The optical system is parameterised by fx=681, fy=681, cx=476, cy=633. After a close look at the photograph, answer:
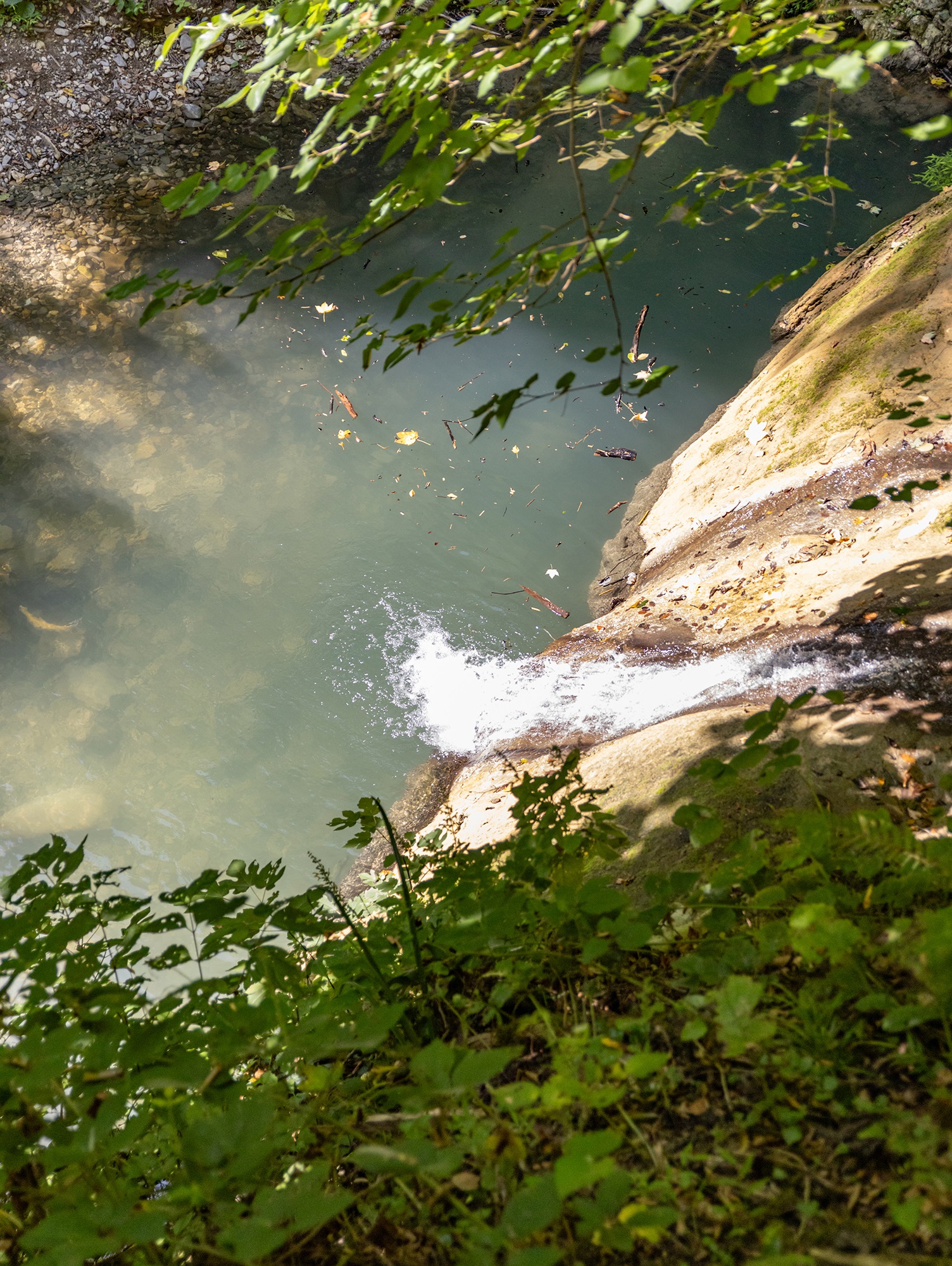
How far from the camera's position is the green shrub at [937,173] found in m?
7.46

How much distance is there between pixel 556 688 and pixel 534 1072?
302cm

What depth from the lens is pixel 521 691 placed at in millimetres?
4652

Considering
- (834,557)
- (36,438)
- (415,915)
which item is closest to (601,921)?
(415,915)

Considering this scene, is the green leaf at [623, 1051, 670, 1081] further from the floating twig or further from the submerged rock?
the floating twig

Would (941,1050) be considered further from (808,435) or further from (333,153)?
(808,435)

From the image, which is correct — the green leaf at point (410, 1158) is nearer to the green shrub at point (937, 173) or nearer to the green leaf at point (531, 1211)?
the green leaf at point (531, 1211)

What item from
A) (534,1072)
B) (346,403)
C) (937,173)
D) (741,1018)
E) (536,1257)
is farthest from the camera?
(937,173)

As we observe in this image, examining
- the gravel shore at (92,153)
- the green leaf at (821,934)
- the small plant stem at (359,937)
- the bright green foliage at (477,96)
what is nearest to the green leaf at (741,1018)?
the green leaf at (821,934)

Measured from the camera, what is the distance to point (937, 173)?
24.9 ft

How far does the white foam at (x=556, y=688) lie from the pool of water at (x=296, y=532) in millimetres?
41

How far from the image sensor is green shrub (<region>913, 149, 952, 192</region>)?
24.5 feet

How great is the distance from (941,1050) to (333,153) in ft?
7.28

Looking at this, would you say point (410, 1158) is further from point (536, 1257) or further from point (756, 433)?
point (756, 433)

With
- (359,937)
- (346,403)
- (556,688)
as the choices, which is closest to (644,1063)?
(359,937)
